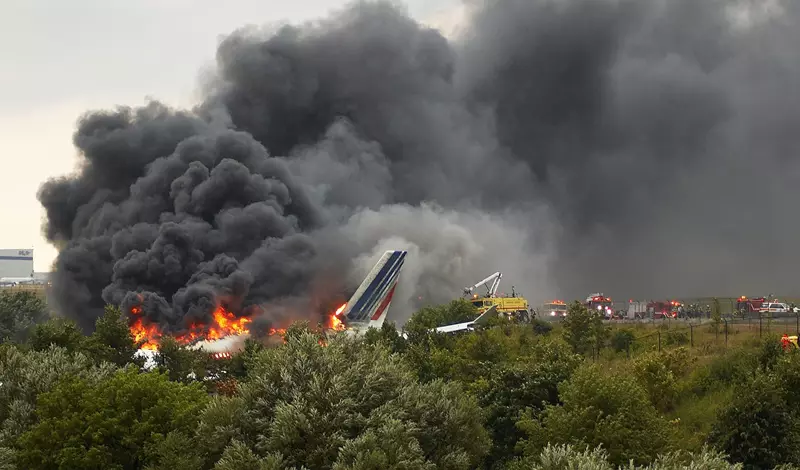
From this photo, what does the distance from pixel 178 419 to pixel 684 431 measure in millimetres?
22581

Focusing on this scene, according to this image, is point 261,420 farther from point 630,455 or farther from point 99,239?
point 99,239

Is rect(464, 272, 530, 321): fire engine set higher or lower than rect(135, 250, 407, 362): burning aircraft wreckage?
higher

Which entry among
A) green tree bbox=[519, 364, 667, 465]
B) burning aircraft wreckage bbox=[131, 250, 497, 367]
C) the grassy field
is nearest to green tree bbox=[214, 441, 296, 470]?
green tree bbox=[519, 364, 667, 465]

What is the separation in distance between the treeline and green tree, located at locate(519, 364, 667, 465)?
0.05 m

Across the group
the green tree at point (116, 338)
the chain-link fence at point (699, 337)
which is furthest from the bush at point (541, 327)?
the green tree at point (116, 338)

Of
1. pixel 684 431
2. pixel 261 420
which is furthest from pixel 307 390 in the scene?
pixel 684 431

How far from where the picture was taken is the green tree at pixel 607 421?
84.8 ft

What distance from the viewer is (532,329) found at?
72.4 metres

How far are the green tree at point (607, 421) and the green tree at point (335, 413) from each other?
3.44 m

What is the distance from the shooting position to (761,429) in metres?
28.5

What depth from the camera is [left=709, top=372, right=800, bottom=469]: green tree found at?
2817cm

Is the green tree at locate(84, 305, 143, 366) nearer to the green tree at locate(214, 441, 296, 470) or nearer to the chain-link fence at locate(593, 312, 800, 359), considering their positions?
the green tree at locate(214, 441, 296, 470)

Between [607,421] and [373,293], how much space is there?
48340 millimetres

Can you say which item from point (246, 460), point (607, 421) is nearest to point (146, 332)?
point (246, 460)
